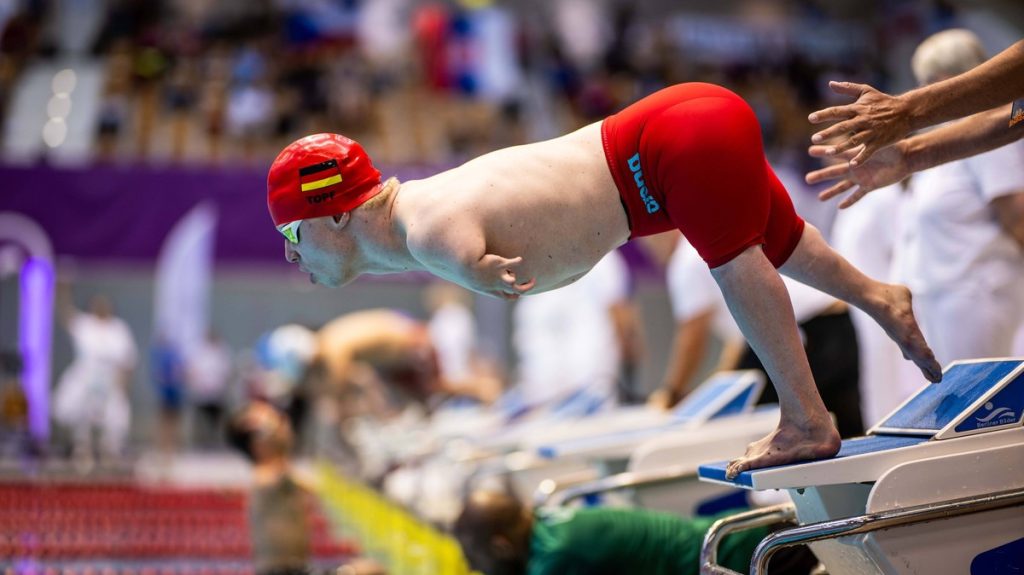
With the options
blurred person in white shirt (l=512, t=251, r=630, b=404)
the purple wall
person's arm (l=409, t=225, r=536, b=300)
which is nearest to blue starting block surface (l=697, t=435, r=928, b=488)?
person's arm (l=409, t=225, r=536, b=300)

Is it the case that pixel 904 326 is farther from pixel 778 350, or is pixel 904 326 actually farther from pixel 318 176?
pixel 318 176

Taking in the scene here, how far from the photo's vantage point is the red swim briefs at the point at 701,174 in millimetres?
2137

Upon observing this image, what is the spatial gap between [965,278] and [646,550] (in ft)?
4.15

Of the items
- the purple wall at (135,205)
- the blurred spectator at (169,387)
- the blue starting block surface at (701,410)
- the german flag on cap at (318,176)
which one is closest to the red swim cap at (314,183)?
the german flag on cap at (318,176)

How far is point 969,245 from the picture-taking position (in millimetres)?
3041

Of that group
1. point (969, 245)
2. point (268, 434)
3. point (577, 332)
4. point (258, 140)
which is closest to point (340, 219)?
point (969, 245)

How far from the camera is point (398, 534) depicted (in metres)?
4.52

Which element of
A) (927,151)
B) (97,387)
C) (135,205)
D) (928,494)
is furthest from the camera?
(97,387)

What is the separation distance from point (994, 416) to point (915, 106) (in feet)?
2.17

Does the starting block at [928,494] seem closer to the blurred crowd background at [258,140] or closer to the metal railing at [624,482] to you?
the metal railing at [624,482]

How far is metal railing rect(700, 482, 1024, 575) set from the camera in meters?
1.84

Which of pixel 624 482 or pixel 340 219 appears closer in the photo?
pixel 340 219

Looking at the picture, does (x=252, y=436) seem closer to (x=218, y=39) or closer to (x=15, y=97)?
(x=15, y=97)

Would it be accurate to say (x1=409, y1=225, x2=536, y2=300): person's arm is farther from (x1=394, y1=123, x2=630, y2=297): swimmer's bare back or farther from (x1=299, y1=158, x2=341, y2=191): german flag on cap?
(x1=299, y1=158, x2=341, y2=191): german flag on cap
